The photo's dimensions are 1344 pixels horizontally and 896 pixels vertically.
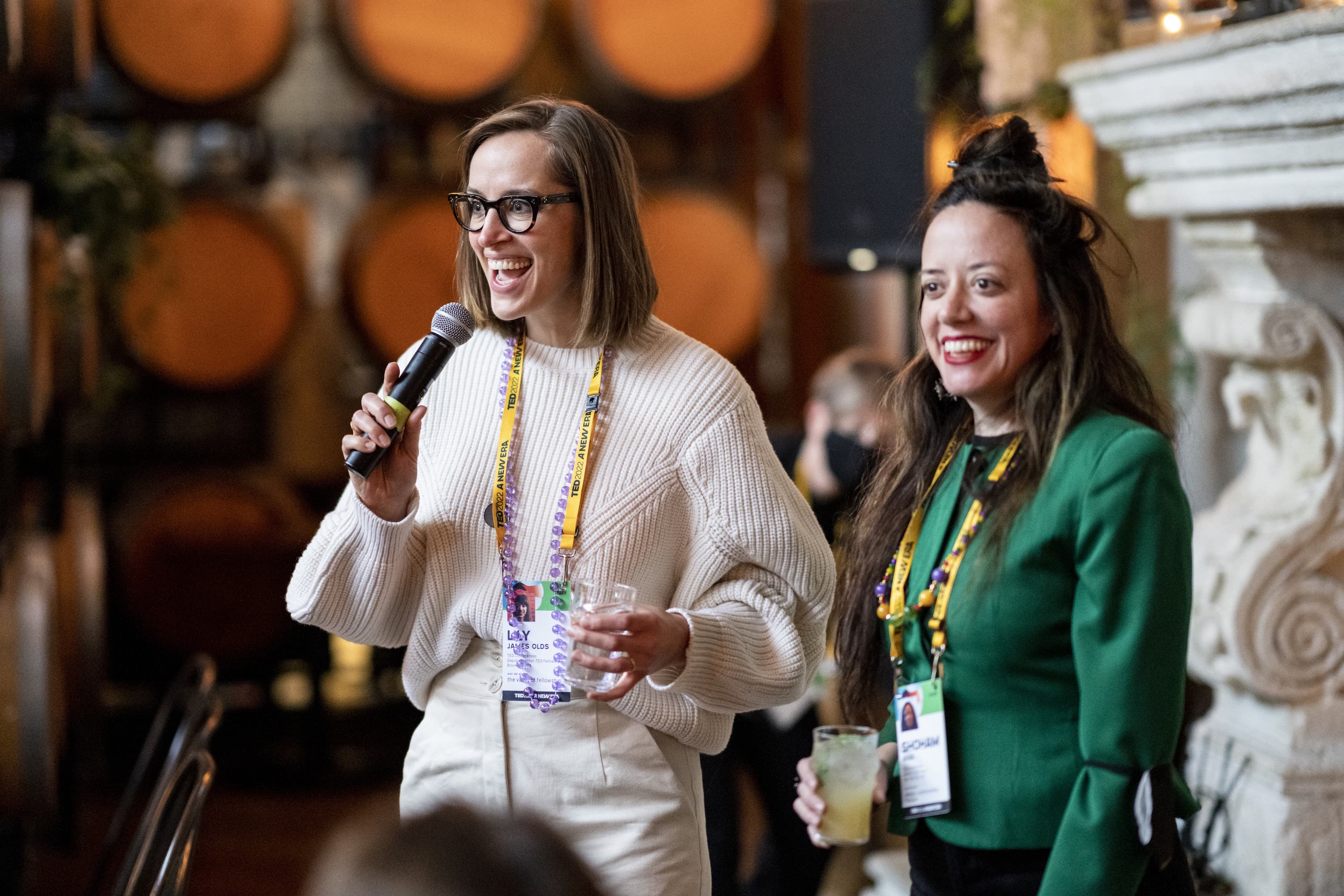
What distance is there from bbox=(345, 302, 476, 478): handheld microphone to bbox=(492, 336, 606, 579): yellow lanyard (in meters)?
0.10

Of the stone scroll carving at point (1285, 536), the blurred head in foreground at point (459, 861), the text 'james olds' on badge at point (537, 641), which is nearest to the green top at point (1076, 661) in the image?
the text 'james olds' on badge at point (537, 641)

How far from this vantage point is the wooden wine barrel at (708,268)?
14.5ft

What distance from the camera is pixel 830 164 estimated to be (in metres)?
3.84

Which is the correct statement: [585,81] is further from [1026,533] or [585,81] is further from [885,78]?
[1026,533]

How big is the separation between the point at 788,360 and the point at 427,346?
4000mm

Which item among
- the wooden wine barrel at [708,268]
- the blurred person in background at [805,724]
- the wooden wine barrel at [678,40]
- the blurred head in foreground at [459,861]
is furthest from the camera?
the wooden wine barrel at [708,268]

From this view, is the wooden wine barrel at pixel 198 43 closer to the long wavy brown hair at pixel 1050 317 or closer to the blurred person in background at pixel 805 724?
the blurred person in background at pixel 805 724

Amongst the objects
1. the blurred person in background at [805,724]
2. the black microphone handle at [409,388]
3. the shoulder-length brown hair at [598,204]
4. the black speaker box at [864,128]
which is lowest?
the blurred person in background at [805,724]

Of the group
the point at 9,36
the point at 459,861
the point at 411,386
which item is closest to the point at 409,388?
the point at 411,386

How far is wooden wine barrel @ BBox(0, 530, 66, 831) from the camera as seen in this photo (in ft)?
9.00

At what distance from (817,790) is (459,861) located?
2.78ft

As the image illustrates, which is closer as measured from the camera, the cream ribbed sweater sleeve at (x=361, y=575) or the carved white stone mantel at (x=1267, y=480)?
the cream ribbed sweater sleeve at (x=361, y=575)

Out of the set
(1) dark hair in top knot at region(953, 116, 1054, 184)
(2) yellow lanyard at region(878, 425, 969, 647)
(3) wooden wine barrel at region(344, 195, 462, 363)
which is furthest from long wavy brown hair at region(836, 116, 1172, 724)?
(3) wooden wine barrel at region(344, 195, 462, 363)

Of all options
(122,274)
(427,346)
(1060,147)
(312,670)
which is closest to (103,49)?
(122,274)
